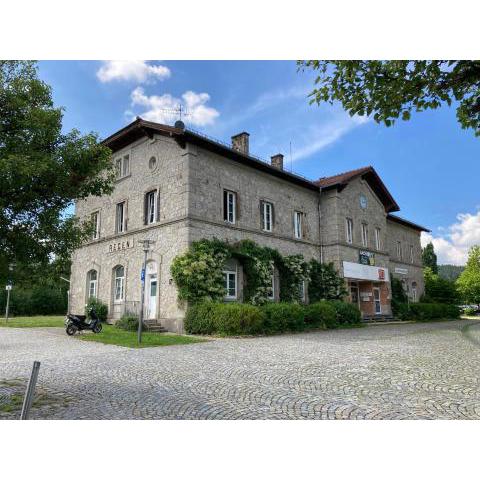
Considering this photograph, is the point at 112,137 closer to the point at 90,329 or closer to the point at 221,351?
the point at 90,329

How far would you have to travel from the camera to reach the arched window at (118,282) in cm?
1945

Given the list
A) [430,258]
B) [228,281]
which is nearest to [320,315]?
[228,281]

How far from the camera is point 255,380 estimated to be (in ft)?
22.8

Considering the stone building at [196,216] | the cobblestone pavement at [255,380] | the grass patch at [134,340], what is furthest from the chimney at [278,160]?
the cobblestone pavement at [255,380]

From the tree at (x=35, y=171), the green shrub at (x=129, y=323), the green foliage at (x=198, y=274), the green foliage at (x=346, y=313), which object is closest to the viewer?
the tree at (x=35, y=171)

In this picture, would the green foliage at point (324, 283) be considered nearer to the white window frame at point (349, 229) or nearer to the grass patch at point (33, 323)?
the white window frame at point (349, 229)

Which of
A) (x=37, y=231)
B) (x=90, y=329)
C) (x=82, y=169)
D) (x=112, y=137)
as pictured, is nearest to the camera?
(x=37, y=231)

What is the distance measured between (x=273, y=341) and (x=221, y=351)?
2.86 meters

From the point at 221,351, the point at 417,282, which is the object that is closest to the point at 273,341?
the point at 221,351

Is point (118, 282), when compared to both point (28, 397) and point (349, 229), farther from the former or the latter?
point (28, 397)

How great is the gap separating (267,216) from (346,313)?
6053mm

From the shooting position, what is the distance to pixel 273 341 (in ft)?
42.7

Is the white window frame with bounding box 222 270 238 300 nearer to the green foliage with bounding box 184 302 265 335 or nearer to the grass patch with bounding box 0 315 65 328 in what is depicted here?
the green foliage with bounding box 184 302 265 335

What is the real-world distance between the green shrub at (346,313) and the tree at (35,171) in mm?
14949
